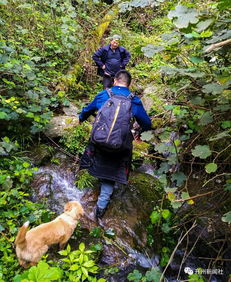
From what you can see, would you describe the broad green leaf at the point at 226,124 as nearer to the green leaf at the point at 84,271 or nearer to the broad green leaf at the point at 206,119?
the broad green leaf at the point at 206,119

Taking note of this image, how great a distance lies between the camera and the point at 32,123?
527 centimetres

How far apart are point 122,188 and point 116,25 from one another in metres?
7.86

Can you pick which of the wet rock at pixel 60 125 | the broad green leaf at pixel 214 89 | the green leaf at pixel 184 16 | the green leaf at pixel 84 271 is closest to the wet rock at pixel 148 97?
the wet rock at pixel 60 125

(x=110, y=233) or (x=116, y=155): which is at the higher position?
(x=116, y=155)

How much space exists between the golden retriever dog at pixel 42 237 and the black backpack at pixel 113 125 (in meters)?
0.98

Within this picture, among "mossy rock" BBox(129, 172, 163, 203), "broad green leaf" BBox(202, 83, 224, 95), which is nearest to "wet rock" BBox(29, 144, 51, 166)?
"mossy rock" BBox(129, 172, 163, 203)

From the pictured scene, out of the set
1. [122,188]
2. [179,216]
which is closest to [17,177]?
[122,188]

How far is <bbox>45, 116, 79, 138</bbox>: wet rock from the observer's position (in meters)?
5.51

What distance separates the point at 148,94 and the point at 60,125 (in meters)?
2.71

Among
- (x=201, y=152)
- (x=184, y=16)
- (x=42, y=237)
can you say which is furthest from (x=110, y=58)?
(x=184, y=16)

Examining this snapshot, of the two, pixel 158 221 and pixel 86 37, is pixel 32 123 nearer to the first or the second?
pixel 158 221

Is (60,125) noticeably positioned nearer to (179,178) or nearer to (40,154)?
(40,154)

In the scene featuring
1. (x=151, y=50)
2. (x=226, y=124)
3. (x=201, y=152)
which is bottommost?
(x=201, y=152)

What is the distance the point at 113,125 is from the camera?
337 cm
